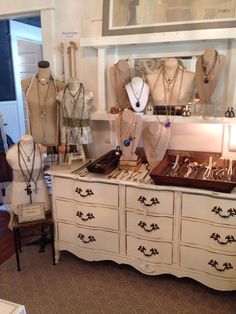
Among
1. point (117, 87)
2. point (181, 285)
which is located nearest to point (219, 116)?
point (117, 87)

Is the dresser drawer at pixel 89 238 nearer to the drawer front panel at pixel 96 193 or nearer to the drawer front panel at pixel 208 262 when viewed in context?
the drawer front panel at pixel 96 193

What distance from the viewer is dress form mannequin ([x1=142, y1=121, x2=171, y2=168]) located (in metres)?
2.11

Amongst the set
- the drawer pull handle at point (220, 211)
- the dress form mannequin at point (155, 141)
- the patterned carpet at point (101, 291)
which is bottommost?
the patterned carpet at point (101, 291)

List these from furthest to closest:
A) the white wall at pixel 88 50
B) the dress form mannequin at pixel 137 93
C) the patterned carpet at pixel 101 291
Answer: the white wall at pixel 88 50 → the dress form mannequin at pixel 137 93 → the patterned carpet at pixel 101 291

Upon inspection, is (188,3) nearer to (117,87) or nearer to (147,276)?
(117,87)

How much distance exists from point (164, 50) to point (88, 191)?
3.78ft

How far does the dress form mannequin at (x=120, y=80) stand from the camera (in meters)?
2.20

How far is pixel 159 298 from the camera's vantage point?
6.51 ft

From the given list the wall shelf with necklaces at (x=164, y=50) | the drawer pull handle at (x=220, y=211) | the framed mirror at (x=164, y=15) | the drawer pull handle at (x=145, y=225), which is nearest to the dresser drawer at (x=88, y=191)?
the drawer pull handle at (x=145, y=225)

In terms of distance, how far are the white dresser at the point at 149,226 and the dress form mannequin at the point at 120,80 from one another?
62cm

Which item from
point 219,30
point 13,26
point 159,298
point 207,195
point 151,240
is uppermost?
point 13,26

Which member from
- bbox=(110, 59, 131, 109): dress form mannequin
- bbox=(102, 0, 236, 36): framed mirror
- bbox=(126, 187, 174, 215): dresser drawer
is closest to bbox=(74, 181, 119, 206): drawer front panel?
bbox=(126, 187, 174, 215): dresser drawer

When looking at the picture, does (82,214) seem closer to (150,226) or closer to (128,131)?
(150,226)

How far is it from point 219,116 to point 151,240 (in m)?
0.95
